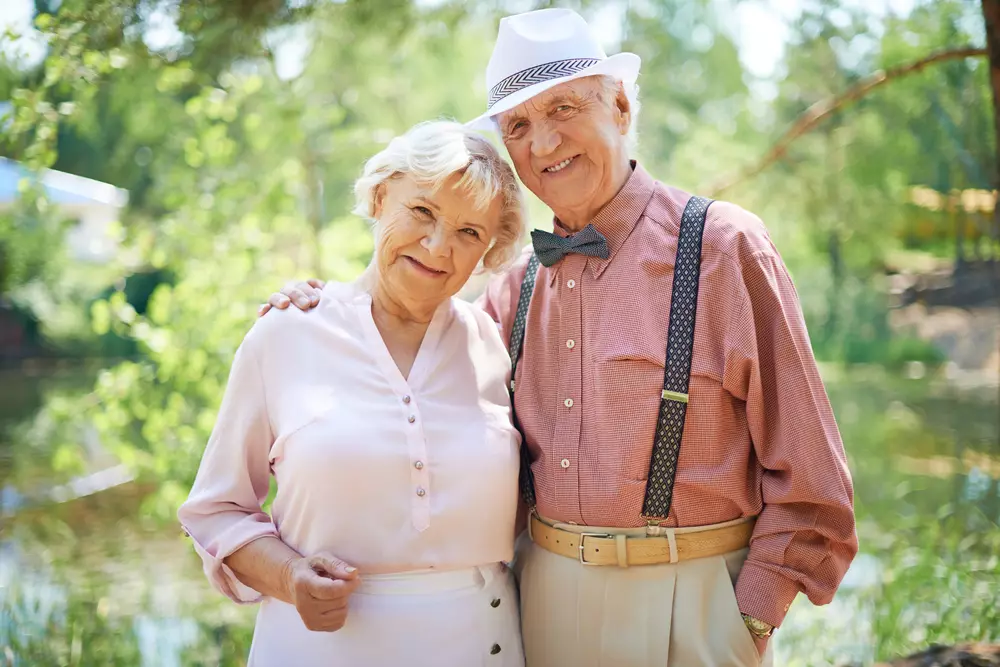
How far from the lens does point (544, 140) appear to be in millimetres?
2105

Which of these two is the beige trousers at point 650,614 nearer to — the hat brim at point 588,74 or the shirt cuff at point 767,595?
the shirt cuff at point 767,595

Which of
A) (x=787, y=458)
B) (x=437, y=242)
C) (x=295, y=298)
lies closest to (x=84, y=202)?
(x=295, y=298)

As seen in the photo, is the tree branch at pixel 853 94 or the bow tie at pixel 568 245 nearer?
the bow tie at pixel 568 245

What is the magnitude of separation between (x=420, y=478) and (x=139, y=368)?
13.0ft

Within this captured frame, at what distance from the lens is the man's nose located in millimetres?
2100

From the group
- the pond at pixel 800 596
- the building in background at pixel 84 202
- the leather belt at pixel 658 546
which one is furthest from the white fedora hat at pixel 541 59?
the building in background at pixel 84 202

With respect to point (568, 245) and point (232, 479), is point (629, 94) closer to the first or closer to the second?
point (568, 245)

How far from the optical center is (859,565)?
5.99 metres

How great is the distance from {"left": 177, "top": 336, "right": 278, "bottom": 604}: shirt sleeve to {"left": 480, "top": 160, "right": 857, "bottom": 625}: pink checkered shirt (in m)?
0.65

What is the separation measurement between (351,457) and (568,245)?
70cm

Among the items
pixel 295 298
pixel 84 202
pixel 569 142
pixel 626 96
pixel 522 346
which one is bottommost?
pixel 522 346

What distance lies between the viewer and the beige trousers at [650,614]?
79.2 inches

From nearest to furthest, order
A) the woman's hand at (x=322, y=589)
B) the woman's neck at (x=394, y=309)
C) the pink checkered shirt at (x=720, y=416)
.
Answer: the woman's hand at (x=322, y=589) → the pink checkered shirt at (x=720, y=416) → the woman's neck at (x=394, y=309)

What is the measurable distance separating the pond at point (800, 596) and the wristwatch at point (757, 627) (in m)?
2.06
